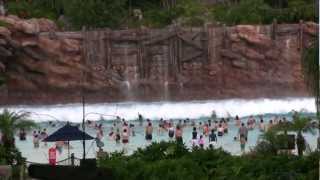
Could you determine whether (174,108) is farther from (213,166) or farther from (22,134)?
(213,166)

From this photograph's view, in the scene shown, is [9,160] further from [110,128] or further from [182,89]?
[182,89]

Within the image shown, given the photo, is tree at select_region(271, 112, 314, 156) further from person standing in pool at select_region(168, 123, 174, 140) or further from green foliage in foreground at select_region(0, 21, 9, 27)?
green foliage in foreground at select_region(0, 21, 9, 27)

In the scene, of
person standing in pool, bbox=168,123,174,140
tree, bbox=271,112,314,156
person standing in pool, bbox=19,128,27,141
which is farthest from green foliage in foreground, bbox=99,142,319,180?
person standing in pool, bbox=168,123,174,140

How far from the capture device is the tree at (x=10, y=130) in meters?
22.0

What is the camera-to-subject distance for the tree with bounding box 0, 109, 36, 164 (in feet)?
72.2

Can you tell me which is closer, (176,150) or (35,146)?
(176,150)

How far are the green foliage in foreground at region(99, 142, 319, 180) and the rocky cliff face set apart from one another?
141 feet

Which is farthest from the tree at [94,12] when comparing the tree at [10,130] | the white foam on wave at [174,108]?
the tree at [10,130]

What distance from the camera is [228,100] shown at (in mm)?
63000

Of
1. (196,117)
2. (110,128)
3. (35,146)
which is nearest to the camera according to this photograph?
(35,146)

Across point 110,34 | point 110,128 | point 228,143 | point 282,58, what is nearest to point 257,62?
point 282,58

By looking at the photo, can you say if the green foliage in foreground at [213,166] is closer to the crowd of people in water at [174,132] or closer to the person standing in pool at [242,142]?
the crowd of people in water at [174,132]

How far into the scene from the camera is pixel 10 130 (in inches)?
1039

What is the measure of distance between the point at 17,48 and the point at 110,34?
7047mm
